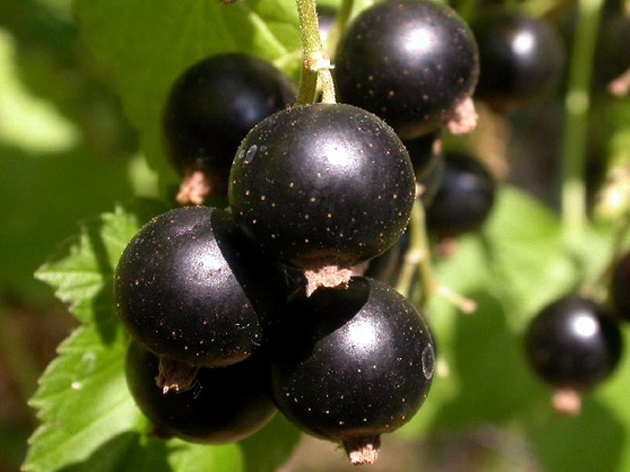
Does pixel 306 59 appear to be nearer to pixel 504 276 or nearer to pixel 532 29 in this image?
pixel 532 29

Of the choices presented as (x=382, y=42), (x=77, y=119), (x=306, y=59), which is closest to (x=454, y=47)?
(x=382, y=42)

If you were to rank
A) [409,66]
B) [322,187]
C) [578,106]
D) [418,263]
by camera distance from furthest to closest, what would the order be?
[578,106] → [418,263] → [409,66] → [322,187]

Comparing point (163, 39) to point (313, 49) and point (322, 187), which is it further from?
point (322, 187)

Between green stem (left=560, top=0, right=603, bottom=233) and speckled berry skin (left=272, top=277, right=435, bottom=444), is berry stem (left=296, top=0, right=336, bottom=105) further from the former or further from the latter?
green stem (left=560, top=0, right=603, bottom=233)

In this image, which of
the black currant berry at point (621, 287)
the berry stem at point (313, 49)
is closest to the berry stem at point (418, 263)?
the black currant berry at point (621, 287)

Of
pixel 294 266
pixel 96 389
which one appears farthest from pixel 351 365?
pixel 96 389

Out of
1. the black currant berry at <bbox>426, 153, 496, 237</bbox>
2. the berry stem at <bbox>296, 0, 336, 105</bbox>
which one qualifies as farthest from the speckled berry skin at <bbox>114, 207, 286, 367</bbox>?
the black currant berry at <bbox>426, 153, 496, 237</bbox>
